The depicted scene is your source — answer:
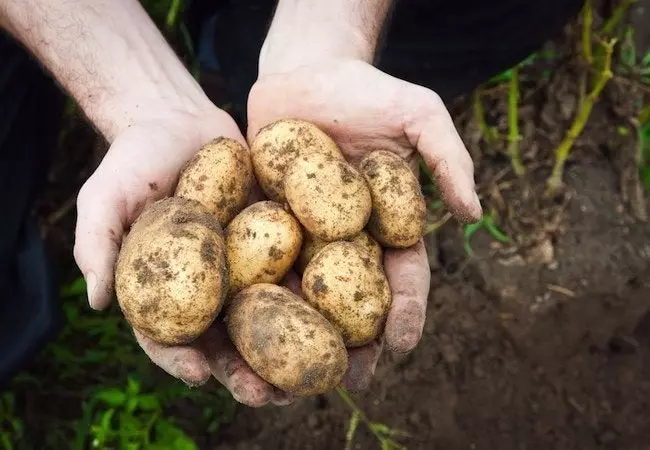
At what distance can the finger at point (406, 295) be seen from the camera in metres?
1.58

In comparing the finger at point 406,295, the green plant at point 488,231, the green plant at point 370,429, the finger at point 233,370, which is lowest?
the green plant at point 370,429

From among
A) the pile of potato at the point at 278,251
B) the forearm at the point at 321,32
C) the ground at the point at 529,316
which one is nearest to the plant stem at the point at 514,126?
the ground at the point at 529,316

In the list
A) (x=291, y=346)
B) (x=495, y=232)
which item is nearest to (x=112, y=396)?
(x=291, y=346)

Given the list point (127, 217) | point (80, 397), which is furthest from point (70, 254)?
point (127, 217)

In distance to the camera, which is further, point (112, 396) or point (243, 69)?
point (243, 69)

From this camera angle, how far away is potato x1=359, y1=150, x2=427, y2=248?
174 centimetres

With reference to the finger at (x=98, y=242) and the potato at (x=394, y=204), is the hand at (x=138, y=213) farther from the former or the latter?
the potato at (x=394, y=204)

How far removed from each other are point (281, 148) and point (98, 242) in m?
0.50

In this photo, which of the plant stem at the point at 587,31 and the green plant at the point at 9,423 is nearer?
the green plant at the point at 9,423

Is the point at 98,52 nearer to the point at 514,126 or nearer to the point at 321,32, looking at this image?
the point at 321,32

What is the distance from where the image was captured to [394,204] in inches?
68.4

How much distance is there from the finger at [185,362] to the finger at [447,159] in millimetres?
687

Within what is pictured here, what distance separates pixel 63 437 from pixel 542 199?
1.95 m

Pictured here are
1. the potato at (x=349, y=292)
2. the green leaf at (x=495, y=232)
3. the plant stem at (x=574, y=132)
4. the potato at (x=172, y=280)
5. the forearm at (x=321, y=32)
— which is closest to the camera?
the potato at (x=172, y=280)
